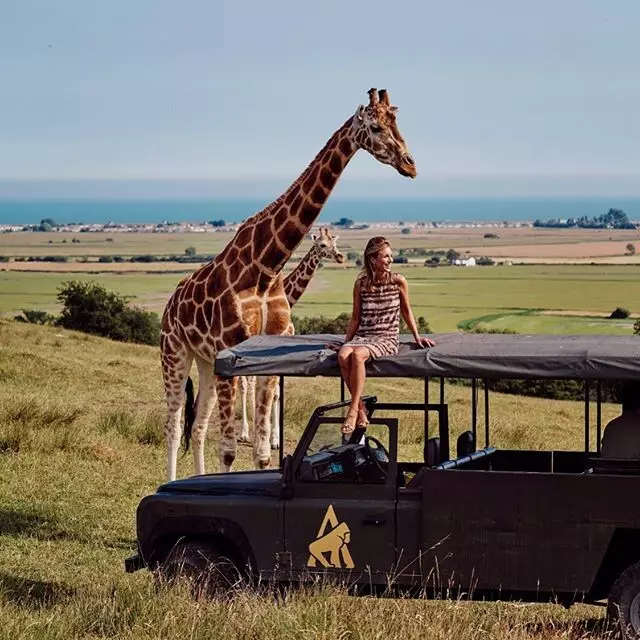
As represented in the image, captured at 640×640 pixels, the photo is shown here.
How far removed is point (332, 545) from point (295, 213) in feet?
16.9

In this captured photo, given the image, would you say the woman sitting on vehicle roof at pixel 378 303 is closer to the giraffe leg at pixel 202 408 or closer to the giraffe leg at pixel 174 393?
the giraffe leg at pixel 202 408

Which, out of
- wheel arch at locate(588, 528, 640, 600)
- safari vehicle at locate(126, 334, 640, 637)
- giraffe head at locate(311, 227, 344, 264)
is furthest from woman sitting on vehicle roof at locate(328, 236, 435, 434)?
giraffe head at locate(311, 227, 344, 264)

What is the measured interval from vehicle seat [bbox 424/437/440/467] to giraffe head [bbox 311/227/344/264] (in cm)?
1135

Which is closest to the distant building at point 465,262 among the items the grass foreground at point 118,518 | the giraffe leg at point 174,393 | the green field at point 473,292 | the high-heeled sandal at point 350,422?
the green field at point 473,292

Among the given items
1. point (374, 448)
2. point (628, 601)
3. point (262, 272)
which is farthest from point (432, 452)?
point (262, 272)

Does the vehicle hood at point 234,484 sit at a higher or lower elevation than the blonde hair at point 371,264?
lower

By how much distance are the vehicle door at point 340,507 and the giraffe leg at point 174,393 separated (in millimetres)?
5403

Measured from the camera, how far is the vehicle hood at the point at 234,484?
9242 mm

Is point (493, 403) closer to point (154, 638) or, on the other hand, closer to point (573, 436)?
point (573, 436)

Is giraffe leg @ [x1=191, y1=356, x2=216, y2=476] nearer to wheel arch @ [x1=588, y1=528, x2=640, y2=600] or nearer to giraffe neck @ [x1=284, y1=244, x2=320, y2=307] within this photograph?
giraffe neck @ [x1=284, y1=244, x2=320, y2=307]

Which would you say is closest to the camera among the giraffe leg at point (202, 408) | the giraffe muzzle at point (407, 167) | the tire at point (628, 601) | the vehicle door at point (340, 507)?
the tire at point (628, 601)

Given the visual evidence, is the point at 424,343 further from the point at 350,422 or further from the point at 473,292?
the point at 473,292

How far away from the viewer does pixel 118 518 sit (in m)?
13.2

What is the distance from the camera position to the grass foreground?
823cm
